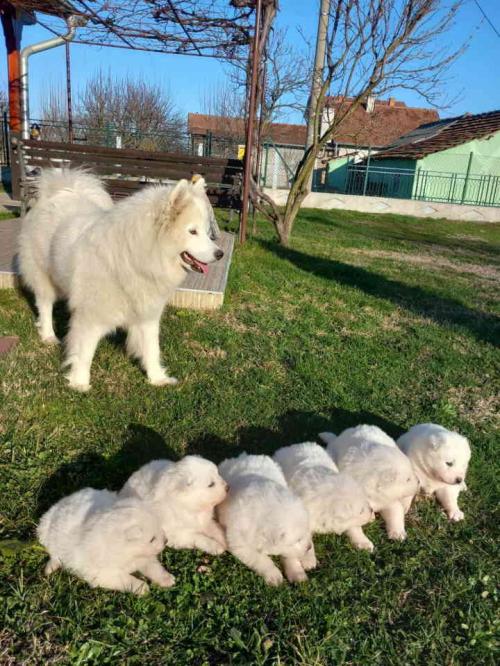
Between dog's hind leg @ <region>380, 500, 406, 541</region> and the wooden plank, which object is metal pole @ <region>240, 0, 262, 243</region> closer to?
the wooden plank

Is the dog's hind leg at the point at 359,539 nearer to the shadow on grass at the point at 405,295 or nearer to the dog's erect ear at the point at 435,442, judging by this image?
the dog's erect ear at the point at 435,442

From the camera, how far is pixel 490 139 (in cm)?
2489

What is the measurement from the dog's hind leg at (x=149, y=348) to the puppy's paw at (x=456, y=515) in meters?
2.15

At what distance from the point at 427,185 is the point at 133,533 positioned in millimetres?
25312

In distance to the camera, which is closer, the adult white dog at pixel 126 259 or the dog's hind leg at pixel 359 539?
the dog's hind leg at pixel 359 539

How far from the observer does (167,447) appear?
303cm

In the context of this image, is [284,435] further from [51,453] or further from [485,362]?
[485,362]

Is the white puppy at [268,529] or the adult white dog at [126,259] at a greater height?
the adult white dog at [126,259]

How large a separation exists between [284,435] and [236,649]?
5.09ft

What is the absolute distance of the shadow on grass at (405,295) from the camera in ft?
19.8

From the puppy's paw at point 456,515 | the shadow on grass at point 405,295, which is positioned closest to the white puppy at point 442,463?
the puppy's paw at point 456,515

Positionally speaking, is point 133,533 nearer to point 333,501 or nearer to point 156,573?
point 156,573

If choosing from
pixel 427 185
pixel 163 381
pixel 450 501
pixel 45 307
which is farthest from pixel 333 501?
pixel 427 185

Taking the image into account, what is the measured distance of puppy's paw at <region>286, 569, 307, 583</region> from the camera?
219cm
